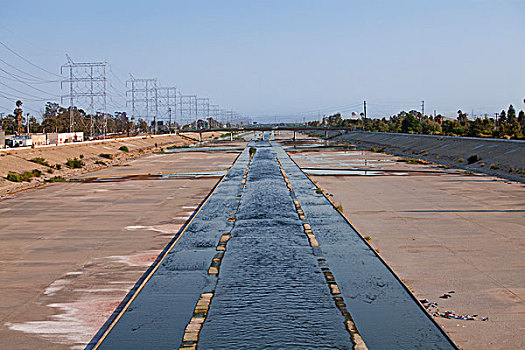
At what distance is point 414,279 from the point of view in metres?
14.1

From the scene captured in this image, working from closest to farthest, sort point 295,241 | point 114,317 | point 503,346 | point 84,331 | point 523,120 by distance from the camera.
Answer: point 503,346 → point 84,331 → point 114,317 → point 295,241 → point 523,120

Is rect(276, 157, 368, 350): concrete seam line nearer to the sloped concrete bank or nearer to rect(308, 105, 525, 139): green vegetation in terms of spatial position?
the sloped concrete bank

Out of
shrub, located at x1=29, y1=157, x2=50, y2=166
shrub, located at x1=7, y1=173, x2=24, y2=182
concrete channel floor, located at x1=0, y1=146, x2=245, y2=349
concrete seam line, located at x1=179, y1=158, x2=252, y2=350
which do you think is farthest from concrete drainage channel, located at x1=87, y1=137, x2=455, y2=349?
shrub, located at x1=29, y1=157, x2=50, y2=166

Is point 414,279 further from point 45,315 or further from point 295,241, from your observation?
point 45,315

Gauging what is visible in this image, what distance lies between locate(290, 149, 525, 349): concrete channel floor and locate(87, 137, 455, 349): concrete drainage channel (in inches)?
28.4

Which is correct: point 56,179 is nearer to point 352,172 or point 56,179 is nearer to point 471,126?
point 352,172

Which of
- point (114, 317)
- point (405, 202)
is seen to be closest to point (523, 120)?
point (405, 202)

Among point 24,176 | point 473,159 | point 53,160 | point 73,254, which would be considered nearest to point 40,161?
point 53,160

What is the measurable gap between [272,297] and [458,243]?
301 inches

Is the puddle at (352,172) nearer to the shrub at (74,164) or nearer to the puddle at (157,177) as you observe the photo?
the puddle at (157,177)

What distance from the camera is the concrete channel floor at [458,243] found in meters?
11.2

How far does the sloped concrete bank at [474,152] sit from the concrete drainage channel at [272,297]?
2503 centimetres

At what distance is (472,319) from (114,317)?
730 centimetres

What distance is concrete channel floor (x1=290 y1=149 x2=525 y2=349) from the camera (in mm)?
11227
